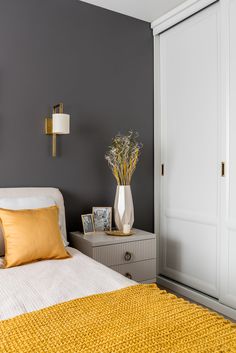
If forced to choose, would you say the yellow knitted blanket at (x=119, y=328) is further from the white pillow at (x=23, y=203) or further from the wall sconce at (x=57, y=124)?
the wall sconce at (x=57, y=124)

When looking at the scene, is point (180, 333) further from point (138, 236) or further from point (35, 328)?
point (138, 236)

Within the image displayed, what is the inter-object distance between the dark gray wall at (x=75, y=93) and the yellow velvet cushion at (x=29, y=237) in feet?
1.84

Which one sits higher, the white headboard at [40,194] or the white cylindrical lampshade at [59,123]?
the white cylindrical lampshade at [59,123]

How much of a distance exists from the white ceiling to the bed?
231cm

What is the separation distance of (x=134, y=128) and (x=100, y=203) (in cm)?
79

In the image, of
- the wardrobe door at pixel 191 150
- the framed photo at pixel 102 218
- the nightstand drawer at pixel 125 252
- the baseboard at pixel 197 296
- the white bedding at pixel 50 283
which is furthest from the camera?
the framed photo at pixel 102 218

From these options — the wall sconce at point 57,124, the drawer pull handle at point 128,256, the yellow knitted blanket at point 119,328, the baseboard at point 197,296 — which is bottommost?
the baseboard at point 197,296

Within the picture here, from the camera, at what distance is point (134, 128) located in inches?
127

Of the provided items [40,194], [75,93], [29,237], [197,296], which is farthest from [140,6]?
[197,296]

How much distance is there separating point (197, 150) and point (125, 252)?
3.51 ft

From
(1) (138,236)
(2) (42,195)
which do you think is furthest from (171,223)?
(2) (42,195)

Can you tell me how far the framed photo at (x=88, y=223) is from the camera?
280 cm

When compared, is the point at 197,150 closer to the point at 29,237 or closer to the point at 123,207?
the point at 123,207

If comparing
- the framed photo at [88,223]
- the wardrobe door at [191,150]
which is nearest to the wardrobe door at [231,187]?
the wardrobe door at [191,150]
